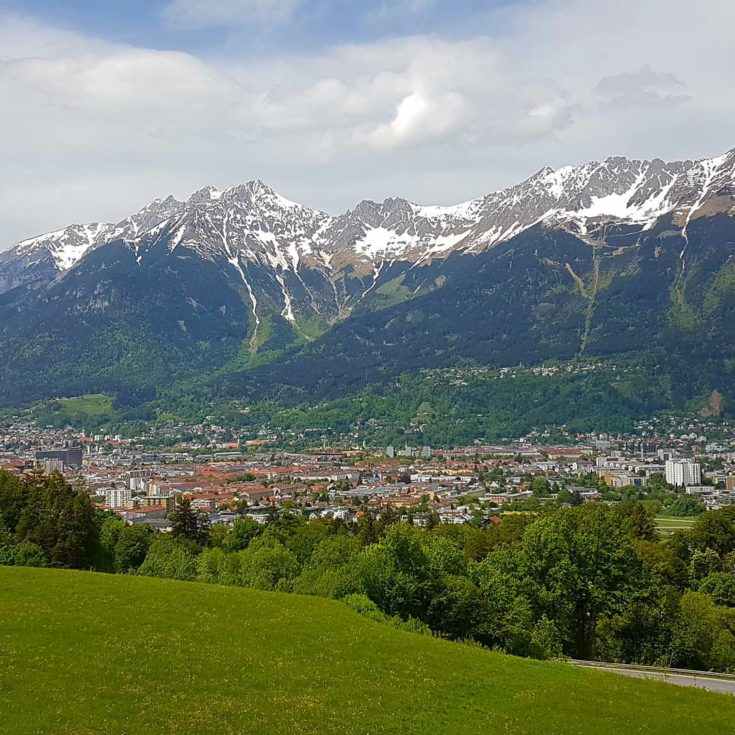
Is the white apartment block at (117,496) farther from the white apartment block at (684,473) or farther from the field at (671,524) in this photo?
the white apartment block at (684,473)

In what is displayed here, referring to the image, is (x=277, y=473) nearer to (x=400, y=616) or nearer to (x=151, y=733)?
(x=400, y=616)

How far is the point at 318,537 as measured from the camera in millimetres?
71188

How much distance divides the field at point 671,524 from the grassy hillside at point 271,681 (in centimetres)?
8105

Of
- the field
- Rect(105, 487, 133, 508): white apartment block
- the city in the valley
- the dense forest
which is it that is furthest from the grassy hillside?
Rect(105, 487, 133, 508): white apartment block

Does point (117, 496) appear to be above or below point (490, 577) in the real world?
below

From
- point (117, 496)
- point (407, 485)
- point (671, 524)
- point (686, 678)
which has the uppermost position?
point (686, 678)

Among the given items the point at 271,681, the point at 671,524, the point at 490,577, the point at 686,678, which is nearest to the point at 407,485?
the point at 671,524

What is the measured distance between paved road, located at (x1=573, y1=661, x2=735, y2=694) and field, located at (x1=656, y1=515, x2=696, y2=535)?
71402 millimetres

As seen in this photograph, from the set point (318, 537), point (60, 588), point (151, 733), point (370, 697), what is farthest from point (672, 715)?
point (318, 537)

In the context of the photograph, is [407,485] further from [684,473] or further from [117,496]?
[684,473]

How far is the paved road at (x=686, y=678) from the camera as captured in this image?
29.3m

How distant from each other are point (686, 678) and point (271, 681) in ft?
56.3

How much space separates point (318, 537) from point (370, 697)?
4929cm

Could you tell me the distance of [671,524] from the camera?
11269 cm
